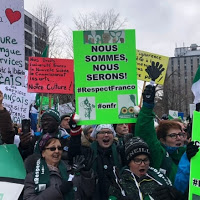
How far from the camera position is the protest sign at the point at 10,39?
4.76 meters

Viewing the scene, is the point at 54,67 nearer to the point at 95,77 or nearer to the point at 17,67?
the point at 17,67

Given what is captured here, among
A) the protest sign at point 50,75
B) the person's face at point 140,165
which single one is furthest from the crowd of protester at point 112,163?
the protest sign at point 50,75

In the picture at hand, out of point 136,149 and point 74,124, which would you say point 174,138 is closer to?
point 136,149

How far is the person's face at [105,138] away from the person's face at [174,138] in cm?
70

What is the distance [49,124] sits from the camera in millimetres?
4738

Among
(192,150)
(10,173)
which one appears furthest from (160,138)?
(10,173)

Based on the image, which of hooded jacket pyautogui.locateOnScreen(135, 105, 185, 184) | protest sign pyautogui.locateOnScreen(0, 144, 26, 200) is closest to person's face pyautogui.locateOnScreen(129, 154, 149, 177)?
hooded jacket pyautogui.locateOnScreen(135, 105, 185, 184)

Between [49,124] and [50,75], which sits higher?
[50,75]

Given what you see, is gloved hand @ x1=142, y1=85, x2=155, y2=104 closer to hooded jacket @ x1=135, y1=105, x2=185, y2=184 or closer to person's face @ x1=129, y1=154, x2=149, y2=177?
hooded jacket @ x1=135, y1=105, x2=185, y2=184

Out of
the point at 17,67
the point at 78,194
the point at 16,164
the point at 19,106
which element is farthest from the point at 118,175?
the point at 19,106

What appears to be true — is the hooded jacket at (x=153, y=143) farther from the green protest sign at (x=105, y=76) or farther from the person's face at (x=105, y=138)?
the person's face at (x=105, y=138)

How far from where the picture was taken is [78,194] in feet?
12.6

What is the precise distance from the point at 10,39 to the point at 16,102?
1.57 m

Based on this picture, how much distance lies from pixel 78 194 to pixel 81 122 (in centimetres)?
79
